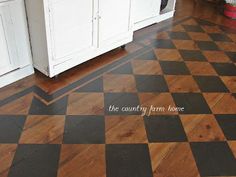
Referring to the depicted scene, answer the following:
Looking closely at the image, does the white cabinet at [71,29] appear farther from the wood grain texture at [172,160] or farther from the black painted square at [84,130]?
the wood grain texture at [172,160]

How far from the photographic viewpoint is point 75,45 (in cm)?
240

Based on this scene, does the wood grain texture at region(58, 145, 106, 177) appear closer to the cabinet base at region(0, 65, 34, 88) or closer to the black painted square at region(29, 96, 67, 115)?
the black painted square at region(29, 96, 67, 115)

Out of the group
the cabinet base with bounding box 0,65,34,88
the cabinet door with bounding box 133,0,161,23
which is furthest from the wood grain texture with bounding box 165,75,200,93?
the cabinet base with bounding box 0,65,34,88

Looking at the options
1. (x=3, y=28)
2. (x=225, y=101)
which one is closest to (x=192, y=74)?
(x=225, y=101)

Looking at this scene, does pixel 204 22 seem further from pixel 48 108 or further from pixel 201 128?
pixel 48 108

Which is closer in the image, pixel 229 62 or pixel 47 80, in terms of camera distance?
pixel 47 80

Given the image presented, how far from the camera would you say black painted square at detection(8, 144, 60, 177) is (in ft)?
5.22

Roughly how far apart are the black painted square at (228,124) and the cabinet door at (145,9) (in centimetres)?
169

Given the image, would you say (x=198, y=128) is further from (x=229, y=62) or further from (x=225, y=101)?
(x=229, y=62)

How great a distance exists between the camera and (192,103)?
2.24 meters

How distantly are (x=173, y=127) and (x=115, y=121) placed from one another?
0.42 meters

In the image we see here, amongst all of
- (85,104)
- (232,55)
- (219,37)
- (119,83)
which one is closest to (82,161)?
(85,104)

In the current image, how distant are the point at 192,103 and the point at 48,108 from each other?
3.71ft

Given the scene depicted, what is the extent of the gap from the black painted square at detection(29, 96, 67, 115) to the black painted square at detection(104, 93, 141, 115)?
13.1 inches
